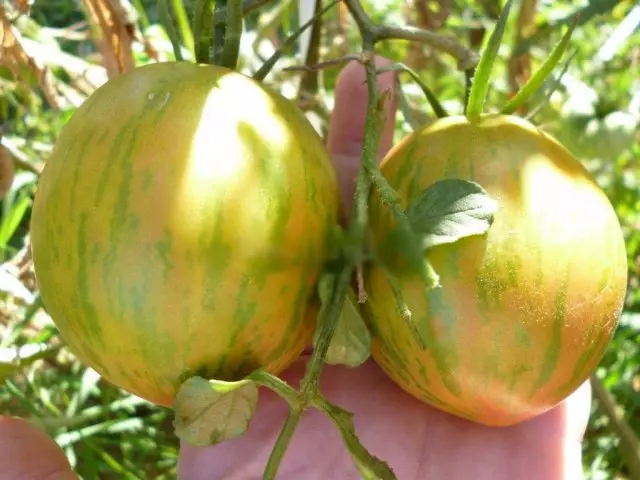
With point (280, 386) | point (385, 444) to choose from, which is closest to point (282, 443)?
point (280, 386)

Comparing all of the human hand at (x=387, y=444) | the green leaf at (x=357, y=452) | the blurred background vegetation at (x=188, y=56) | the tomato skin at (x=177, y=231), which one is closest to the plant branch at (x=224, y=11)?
the blurred background vegetation at (x=188, y=56)

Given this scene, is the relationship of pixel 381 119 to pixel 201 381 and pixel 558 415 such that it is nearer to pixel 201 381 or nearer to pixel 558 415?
pixel 201 381

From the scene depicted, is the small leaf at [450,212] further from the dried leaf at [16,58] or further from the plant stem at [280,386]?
the dried leaf at [16,58]

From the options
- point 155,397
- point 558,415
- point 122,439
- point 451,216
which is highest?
point 451,216

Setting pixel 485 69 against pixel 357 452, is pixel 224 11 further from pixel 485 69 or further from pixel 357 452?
pixel 357 452

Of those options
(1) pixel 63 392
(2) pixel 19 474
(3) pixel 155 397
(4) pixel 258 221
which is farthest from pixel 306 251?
(1) pixel 63 392

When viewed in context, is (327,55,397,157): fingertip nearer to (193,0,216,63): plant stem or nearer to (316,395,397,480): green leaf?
(193,0,216,63): plant stem

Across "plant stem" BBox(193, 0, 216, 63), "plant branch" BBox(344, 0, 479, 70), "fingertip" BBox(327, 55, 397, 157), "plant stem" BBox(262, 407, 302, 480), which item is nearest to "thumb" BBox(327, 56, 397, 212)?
"fingertip" BBox(327, 55, 397, 157)
